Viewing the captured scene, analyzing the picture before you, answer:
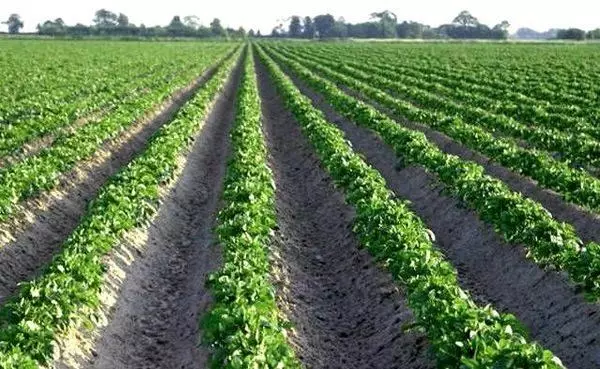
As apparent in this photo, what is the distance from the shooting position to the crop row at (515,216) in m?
9.94

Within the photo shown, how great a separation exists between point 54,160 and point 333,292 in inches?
332

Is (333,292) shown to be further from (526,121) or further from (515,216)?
(526,121)

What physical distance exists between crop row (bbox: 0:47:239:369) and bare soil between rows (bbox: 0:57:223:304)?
3.26 feet

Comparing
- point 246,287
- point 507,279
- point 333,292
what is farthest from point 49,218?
point 507,279

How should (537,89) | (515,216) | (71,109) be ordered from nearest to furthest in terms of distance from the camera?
(515,216), (71,109), (537,89)

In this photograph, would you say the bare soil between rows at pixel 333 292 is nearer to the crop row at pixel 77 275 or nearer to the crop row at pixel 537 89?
the crop row at pixel 77 275

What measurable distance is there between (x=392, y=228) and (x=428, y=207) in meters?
4.17

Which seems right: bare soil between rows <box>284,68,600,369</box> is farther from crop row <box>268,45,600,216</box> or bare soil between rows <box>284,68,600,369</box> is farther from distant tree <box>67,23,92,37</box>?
distant tree <box>67,23,92,37</box>

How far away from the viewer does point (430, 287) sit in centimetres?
897

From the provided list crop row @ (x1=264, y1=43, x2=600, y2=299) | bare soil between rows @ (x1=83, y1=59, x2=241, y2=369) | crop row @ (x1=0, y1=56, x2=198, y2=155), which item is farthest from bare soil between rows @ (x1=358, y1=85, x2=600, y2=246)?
crop row @ (x1=0, y1=56, x2=198, y2=155)

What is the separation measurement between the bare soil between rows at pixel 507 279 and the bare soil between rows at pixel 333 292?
163cm

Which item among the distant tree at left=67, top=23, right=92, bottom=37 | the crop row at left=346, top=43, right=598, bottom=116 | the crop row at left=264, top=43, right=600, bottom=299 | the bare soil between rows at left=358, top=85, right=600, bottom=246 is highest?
the crop row at left=264, top=43, right=600, bottom=299

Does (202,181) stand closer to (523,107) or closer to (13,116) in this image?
(13,116)

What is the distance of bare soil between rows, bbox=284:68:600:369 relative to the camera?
9070mm
